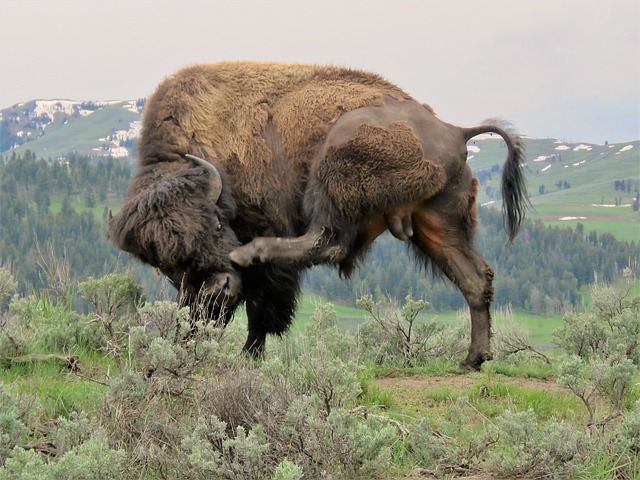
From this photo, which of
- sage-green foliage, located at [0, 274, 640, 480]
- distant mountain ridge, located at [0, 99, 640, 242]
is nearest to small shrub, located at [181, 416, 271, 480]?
sage-green foliage, located at [0, 274, 640, 480]

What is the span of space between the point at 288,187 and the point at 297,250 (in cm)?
63

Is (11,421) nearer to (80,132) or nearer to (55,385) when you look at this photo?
(55,385)

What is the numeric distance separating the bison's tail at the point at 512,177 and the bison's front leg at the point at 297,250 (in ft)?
5.33

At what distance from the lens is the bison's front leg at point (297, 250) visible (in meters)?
6.87

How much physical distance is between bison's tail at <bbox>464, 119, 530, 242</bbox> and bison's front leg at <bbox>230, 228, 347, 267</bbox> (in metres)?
1.62

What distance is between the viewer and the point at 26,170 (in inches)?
3824

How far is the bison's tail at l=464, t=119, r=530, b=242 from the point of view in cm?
752

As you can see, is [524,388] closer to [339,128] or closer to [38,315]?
[339,128]

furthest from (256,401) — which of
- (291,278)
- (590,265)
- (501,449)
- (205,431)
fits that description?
(590,265)

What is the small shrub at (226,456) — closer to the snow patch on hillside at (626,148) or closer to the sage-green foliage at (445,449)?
the sage-green foliage at (445,449)

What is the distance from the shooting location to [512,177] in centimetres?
757

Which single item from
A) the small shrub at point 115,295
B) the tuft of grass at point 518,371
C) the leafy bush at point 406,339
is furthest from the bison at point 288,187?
the leafy bush at point 406,339

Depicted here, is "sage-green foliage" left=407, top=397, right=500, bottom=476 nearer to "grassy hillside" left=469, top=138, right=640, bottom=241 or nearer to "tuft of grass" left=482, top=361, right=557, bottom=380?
"tuft of grass" left=482, top=361, right=557, bottom=380

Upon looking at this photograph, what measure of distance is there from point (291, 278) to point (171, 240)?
1227 millimetres
